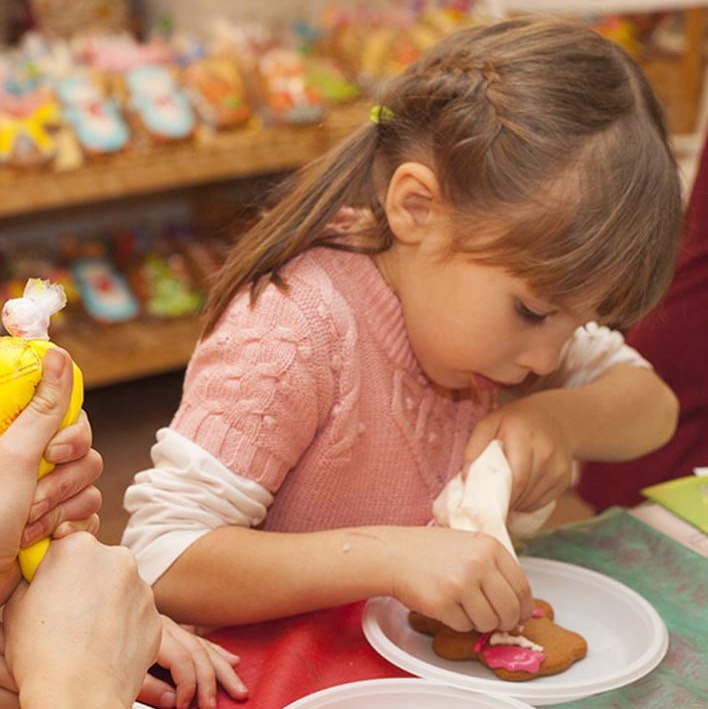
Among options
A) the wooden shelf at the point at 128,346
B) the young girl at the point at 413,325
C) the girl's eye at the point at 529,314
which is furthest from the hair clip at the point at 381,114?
the wooden shelf at the point at 128,346

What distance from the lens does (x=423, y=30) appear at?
315 centimetres

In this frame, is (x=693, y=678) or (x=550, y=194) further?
(x=550, y=194)

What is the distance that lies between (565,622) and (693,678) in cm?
16

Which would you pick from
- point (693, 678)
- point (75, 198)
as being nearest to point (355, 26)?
point (75, 198)

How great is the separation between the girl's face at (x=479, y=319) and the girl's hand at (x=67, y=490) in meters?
0.44

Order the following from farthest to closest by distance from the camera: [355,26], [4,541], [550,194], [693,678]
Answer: [355,26] → [550,194] → [693,678] → [4,541]

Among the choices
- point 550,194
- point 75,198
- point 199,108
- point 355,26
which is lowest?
point 75,198

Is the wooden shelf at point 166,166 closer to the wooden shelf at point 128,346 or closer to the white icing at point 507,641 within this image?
the wooden shelf at point 128,346

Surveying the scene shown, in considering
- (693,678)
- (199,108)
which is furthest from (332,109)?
(693,678)

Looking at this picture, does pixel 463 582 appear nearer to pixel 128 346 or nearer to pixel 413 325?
pixel 413 325

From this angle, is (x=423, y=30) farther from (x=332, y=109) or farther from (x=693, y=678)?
(x=693, y=678)

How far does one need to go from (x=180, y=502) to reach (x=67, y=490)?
0.96 ft

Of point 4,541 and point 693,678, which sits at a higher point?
point 4,541

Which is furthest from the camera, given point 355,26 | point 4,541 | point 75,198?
point 355,26
